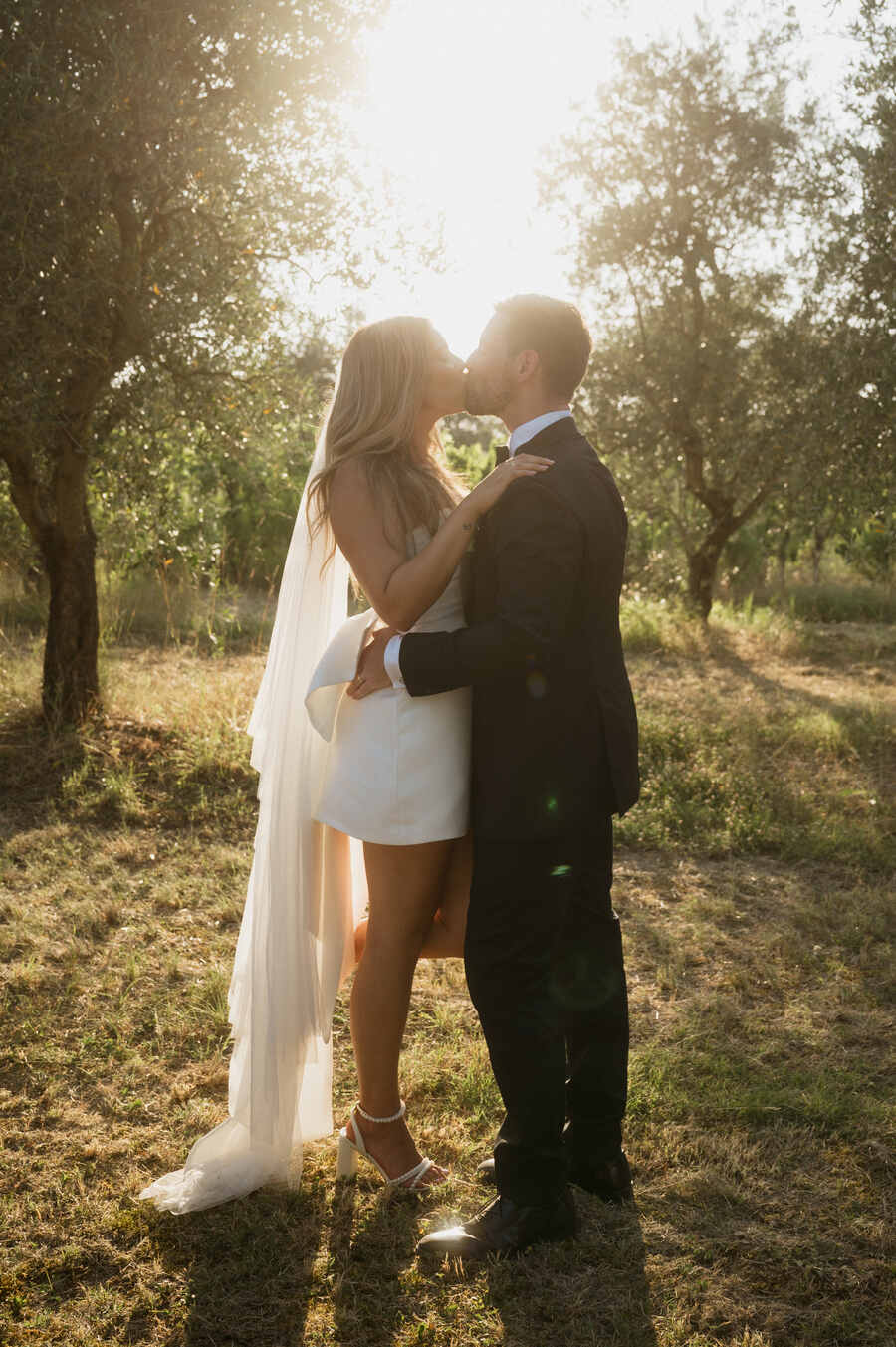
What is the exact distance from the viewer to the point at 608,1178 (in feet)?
10.1

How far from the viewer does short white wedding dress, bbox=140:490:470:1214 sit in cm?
286

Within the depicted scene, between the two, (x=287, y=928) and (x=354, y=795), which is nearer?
(x=354, y=795)

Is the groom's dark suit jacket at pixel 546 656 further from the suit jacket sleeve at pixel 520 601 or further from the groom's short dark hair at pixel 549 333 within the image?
the groom's short dark hair at pixel 549 333

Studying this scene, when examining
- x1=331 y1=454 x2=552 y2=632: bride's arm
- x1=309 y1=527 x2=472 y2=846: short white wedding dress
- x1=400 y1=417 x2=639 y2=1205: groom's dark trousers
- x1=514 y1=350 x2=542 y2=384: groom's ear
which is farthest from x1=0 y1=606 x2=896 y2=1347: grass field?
x1=514 y1=350 x2=542 y2=384: groom's ear

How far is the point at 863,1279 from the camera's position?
2.72 m

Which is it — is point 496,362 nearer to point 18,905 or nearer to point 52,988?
point 52,988

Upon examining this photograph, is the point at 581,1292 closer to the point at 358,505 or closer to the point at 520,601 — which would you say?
the point at 520,601

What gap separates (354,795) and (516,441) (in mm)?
1032

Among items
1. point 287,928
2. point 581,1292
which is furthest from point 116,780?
point 581,1292

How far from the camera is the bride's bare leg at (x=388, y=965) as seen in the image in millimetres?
2885

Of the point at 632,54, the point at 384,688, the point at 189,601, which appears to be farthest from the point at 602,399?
the point at 384,688

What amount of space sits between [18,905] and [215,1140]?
7.94 ft

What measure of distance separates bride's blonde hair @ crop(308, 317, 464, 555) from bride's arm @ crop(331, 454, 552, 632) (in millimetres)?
39

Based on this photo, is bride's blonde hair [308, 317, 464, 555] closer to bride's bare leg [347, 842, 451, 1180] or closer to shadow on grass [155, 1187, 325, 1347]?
bride's bare leg [347, 842, 451, 1180]
